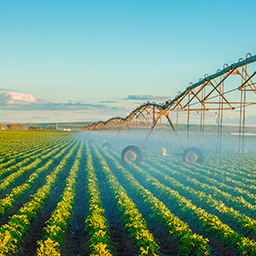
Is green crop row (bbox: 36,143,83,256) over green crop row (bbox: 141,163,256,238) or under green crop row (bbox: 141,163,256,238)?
over

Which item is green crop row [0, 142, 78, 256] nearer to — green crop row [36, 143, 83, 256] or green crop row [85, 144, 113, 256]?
green crop row [36, 143, 83, 256]

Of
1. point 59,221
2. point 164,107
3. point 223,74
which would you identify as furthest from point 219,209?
point 164,107

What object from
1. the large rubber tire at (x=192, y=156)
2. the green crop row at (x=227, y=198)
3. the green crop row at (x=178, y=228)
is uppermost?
the large rubber tire at (x=192, y=156)

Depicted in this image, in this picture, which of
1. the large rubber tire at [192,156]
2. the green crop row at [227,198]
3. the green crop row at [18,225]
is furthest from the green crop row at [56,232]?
the large rubber tire at [192,156]

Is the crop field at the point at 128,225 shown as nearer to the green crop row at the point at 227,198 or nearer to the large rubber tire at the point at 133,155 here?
the green crop row at the point at 227,198

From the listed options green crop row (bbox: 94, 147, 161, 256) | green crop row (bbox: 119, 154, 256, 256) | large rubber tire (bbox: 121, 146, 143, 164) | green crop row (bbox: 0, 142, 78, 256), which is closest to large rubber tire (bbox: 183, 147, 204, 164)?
large rubber tire (bbox: 121, 146, 143, 164)

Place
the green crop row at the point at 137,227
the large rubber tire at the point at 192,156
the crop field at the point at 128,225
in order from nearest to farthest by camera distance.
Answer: the green crop row at the point at 137,227 → the crop field at the point at 128,225 → the large rubber tire at the point at 192,156

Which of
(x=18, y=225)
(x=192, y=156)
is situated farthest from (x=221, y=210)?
(x=192, y=156)

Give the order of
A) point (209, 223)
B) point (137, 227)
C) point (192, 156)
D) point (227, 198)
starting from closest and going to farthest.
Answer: point (137, 227)
point (209, 223)
point (227, 198)
point (192, 156)

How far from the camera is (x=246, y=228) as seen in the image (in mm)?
8812

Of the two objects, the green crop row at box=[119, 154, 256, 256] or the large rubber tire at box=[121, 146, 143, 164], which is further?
the large rubber tire at box=[121, 146, 143, 164]

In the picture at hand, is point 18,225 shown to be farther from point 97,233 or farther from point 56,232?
point 97,233

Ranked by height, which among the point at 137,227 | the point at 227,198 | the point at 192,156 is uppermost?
the point at 192,156

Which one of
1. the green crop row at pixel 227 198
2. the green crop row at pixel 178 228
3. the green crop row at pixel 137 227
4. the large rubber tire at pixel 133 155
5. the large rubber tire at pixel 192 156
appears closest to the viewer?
the green crop row at pixel 137 227
